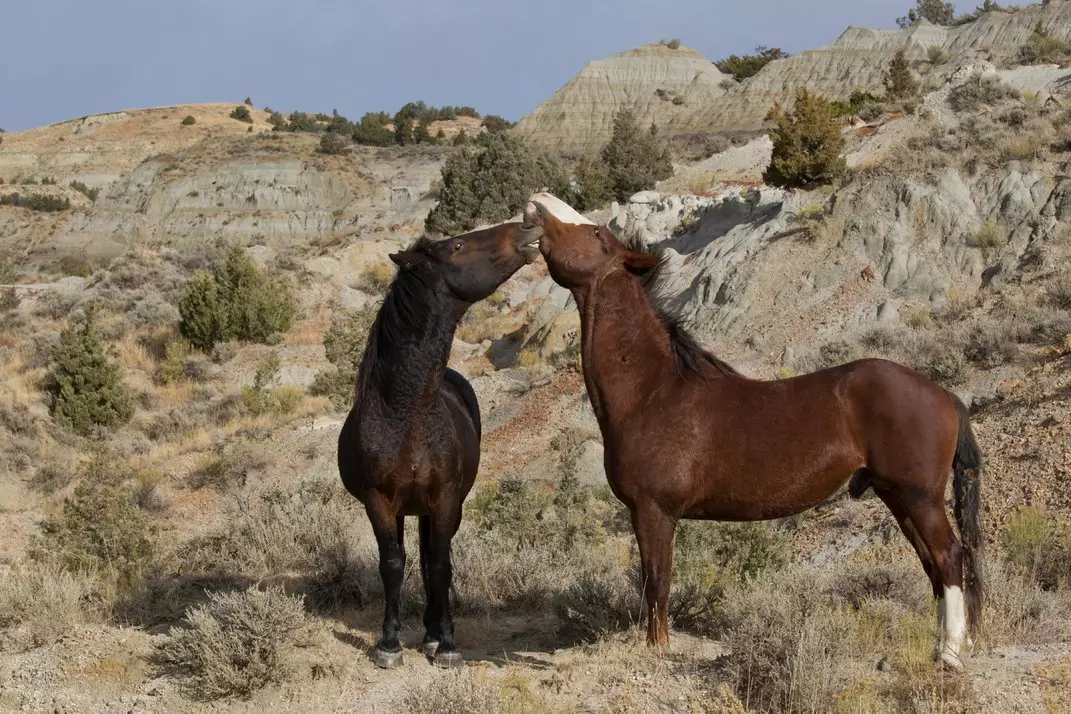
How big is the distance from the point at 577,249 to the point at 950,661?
2.97 meters

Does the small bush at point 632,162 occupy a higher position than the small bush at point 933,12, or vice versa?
the small bush at point 933,12

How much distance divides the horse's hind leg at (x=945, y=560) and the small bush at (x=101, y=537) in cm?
739

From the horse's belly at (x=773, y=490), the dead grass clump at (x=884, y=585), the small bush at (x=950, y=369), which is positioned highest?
the small bush at (x=950, y=369)

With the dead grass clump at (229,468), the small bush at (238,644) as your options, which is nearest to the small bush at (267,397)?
the dead grass clump at (229,468)

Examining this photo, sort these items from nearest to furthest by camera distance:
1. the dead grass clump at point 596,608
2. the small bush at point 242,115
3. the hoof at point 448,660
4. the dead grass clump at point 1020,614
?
the dead grass clump at point 1020,614
the hoof at point 448,660
the dead grass clump at point 596,608
the small bush at point 242,115

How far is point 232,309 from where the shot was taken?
27.1m

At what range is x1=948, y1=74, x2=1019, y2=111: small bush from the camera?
27328 millimetres

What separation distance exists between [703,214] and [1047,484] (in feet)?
67.4

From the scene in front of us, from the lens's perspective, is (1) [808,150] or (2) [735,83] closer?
(1) [808,150]

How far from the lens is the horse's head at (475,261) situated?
5.37 metres

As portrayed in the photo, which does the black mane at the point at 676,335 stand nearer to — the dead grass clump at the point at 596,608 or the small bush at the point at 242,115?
the dead grass clump at the point at 596,608

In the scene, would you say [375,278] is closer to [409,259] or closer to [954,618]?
[409,259]

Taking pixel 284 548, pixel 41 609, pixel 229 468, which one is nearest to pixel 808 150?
pixel 229 468

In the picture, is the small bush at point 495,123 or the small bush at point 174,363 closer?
the small bush at point 174,363
